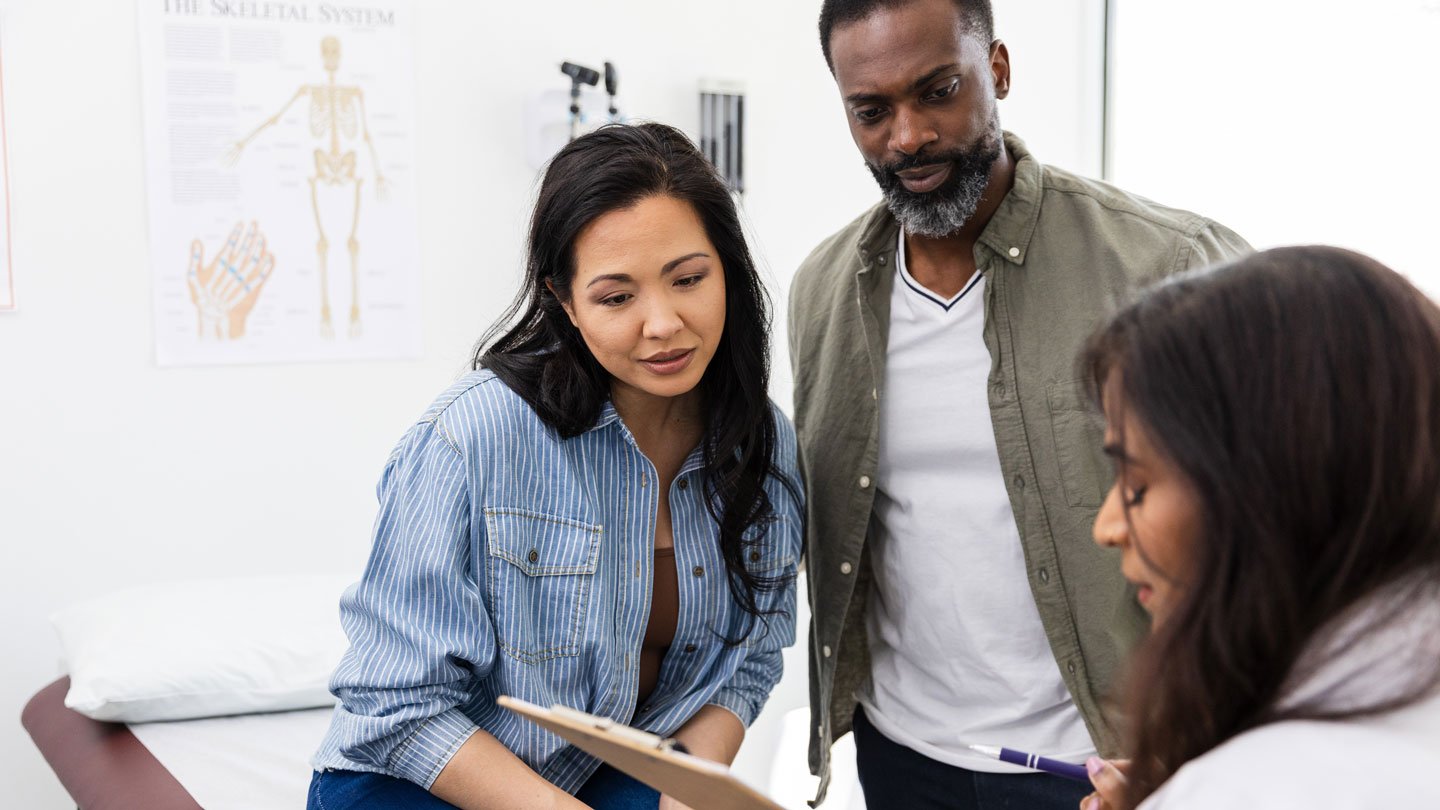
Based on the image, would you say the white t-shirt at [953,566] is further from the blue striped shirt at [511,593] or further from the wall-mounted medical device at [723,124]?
the wall-mounted medical device at [723,124]

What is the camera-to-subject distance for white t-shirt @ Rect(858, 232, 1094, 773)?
1639 mm

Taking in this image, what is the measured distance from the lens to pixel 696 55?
3.08m

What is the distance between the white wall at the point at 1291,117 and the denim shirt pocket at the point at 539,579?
66.4 inches

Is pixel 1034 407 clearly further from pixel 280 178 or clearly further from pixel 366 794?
pixel 280 178

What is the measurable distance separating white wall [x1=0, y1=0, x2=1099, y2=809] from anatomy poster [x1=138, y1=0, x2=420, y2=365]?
0.05 meters

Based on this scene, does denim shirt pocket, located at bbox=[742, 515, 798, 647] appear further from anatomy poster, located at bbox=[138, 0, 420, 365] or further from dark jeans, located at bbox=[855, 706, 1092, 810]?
anatomy poster, located at bbox=[138, 0, 420, 365]

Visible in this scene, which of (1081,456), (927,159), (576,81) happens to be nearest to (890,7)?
(927,159)

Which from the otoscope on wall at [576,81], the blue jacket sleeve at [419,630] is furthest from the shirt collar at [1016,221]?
the otoscope on wall at [576,81]

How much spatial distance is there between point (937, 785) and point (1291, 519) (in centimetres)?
104

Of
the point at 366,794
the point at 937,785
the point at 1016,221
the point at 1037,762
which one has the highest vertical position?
the point at 1016,221

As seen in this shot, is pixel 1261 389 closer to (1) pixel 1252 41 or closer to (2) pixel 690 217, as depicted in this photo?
(2) pixel 690 217

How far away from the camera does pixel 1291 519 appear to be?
2.52 ft

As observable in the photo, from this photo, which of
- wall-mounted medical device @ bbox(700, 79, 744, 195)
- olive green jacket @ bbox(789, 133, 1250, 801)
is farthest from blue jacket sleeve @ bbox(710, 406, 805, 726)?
wall-mounted medical device @ bbox(700, 79, 744, 195)

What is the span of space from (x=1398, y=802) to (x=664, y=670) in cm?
103
